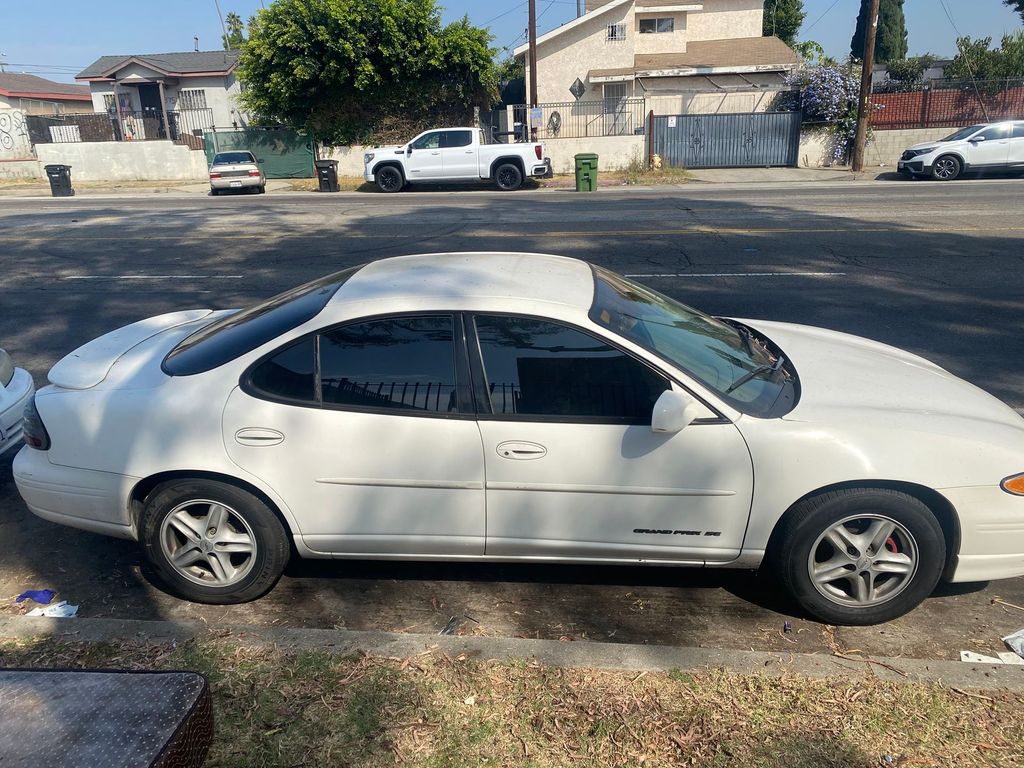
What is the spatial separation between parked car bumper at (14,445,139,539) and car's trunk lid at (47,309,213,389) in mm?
383

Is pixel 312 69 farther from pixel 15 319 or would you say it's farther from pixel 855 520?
pixel 855 520

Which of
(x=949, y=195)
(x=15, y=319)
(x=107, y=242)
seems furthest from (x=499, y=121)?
(x=15, y=319)

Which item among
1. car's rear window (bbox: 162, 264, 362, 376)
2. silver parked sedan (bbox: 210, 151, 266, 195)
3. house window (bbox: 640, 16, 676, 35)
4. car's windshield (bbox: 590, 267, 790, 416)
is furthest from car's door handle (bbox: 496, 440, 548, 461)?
house window (bbox: 640, 16, 676, 35)

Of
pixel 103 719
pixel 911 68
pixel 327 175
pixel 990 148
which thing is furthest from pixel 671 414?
pixel 911 68

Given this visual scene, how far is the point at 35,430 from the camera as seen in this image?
12.7 feet

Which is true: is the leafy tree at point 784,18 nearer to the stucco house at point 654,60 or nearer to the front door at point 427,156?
the stucco house at point 654,60

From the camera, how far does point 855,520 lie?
134 inches

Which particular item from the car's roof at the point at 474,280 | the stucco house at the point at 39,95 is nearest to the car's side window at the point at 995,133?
the car's roof at the point at 474,280

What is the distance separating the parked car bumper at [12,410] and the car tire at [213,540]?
5.93 feet

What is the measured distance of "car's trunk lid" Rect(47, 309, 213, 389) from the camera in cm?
390

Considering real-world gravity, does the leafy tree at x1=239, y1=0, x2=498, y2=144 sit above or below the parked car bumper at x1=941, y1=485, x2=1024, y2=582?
above

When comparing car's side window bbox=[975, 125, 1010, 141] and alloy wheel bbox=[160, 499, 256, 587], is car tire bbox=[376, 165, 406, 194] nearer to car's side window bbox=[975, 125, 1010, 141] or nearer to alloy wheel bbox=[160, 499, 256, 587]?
car's side window bbox=[975, 125, 1010, 141]

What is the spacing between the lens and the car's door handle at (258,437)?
3533mm

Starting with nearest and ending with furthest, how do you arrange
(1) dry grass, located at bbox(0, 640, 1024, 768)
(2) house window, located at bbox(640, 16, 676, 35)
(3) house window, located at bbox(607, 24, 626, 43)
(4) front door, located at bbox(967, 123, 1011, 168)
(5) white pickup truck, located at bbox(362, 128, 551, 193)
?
1. (1) dry grass, located at bbox(0, 640, 1024, 768)
2. (4) front door, located at bbox(967, 123, 1011, 168)
3. (5) white pickup truck, located at bbox(362, 128, 551, 193)
4. (3) house window, located at bbox(607, 24, 626, 43)
5. (2) house window, located at bbox(640, 16, 676, 35)
